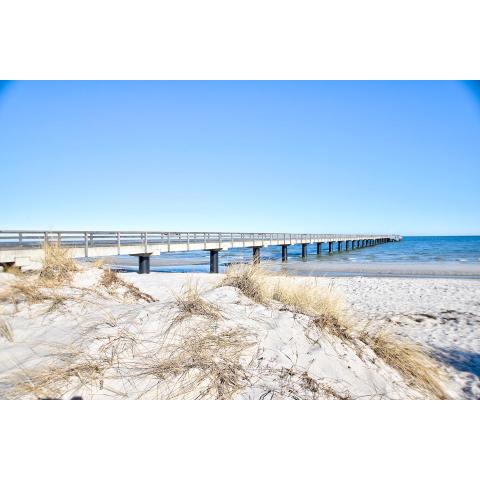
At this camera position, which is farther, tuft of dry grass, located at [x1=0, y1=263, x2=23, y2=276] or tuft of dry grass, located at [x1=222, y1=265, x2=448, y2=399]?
tuft of dry grass, located at [x1=0, y1=263, x2=23, y2=276]

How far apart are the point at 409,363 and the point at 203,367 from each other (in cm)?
246

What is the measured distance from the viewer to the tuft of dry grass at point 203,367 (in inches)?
98.2

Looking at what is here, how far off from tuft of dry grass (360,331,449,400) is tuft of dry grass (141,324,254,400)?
1.72 m

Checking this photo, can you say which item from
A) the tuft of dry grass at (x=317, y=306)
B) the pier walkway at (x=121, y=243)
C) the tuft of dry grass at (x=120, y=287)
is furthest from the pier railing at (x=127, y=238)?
the tuft of dry grass at (x=317, y=306)

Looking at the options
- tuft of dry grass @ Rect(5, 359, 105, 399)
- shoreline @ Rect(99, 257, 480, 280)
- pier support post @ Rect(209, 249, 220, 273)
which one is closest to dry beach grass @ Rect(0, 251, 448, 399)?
tuft of dry grass @ Rect(5, 359, 105, 399)

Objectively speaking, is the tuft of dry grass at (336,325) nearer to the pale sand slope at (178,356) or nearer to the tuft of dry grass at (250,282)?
the tuft of dry grass at (250,282)

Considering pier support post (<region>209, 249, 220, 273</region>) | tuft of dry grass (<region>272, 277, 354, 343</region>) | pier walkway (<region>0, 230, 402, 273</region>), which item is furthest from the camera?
pier support post (<region>209, 249, 220, 273</region>)

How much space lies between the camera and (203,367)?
Result: 2729 mm

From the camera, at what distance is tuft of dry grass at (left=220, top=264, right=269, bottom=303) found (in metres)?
4.82

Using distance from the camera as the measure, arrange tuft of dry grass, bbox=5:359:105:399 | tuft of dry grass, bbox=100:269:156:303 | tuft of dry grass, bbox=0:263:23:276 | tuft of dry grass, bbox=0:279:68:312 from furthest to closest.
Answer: tuft of dry grass, bbox=0:263:23:276, tuft of dry grass, bbox=100:269:156:303, tuft of dry grass, bbox=0:279:68:312, tuft of dry grass, bbox=5:359:105:399

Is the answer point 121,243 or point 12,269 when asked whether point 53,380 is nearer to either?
point 12,269

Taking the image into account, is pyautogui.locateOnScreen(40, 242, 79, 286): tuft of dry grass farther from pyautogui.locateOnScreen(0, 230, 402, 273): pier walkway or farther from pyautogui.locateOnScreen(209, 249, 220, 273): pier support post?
pyautogui.locateOnScreen(209, 249, 220, 273): pier support post

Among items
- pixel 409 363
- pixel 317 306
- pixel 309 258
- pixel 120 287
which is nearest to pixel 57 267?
pixel 120 287

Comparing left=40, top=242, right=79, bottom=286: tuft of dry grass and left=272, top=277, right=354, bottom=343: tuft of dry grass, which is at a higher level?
left=40, top=242, right=79, bottom=286: tuft of dry grass
